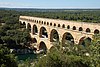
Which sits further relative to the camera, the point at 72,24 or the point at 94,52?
the point at 72,24

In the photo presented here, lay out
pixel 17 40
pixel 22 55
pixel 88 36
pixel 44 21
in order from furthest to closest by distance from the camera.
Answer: pixel 44 21 → pixel 17 40 → pixel 22 55 → pixel 88 36

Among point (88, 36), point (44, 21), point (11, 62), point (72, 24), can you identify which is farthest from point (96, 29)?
point (44, 21)

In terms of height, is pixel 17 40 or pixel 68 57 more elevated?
pixel 68 57

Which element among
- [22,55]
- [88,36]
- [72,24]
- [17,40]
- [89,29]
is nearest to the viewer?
[88,36]

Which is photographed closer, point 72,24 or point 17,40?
point 72,24

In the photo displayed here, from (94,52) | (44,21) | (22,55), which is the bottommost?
(22,55)

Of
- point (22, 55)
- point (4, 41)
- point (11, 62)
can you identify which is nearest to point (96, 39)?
point (11, 62)

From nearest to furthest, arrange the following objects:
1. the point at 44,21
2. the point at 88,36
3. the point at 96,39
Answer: the point at 96,39 → the point at 88,36 → the point at 44,21

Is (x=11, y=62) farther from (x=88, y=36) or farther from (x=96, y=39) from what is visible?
(x=88, y=36)

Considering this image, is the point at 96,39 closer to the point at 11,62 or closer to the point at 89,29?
A: the point at 11,62
